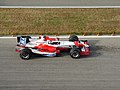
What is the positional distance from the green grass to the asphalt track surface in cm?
233

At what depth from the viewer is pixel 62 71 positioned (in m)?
12.2

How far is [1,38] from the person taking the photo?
607 inches

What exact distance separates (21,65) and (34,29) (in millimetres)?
4159

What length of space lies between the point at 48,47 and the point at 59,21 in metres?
4.71

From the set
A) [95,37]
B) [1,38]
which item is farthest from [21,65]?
[95,37]

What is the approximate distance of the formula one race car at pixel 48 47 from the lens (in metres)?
13.0

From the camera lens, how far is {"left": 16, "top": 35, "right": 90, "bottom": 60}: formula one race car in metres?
13.0

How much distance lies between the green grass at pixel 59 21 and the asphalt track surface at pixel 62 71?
2.33 meters

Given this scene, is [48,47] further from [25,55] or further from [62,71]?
[62,71]
